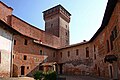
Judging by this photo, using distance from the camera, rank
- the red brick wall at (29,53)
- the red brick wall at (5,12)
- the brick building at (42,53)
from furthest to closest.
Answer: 1. the red brick wall at (5,12)
2. the red brick wall at (29,53)
3. the brick building at (42,53)

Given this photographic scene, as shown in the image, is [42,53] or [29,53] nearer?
[29,53]

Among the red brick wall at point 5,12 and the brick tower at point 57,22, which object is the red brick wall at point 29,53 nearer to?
the red brick wall at point 5,12

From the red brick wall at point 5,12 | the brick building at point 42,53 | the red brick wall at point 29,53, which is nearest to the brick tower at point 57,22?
the brick building at point 42,53

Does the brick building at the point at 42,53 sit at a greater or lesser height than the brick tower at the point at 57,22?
lesser

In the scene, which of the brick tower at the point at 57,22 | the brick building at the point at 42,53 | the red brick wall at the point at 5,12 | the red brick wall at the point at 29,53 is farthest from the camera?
the brick tower at the point at 57,22

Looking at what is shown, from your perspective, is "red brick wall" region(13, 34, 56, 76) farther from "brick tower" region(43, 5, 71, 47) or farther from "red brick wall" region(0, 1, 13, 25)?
"brick tower" region(43, 5, 71, 47)

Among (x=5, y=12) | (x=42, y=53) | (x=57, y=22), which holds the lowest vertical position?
(x=42, y=53)

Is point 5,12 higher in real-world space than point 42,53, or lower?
higher

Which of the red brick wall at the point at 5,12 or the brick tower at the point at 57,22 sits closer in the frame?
the red brick wall at the point at 5,12

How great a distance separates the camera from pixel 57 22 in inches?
1468

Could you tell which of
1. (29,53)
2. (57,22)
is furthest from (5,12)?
(57,22)

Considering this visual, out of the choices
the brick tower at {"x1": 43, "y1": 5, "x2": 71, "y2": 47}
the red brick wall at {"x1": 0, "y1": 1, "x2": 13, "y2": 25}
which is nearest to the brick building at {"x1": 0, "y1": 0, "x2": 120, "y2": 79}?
the red brick wall at {"x1": 0, "y1": 1, "x2": 13, "y2": 25}

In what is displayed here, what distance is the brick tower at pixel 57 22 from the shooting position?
122ft

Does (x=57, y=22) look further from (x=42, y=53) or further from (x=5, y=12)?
(x=5, y=12)
